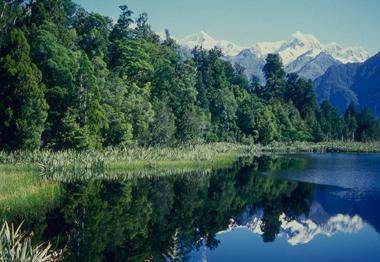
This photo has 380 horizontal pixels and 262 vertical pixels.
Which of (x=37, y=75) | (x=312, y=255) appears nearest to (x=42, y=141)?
(x=37, y=75)

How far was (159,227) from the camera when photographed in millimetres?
20688

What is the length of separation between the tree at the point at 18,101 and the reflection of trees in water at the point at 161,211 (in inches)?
386

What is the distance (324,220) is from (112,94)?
32147 mm

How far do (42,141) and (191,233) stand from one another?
28.3 m

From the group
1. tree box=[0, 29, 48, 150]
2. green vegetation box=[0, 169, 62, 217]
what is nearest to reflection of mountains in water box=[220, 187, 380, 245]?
green vegetation box=[0, 169, 62, 217]

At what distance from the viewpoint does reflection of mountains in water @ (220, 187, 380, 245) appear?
21.6m

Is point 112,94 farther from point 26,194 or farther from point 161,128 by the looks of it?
point 26,194

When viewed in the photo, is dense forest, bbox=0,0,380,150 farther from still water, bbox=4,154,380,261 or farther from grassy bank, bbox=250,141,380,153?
still water, bbox=4,154,380,261

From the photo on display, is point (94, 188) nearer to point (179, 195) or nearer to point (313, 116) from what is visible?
point (179, 195)

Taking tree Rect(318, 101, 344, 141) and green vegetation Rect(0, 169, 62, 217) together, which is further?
tree Rect(318, 101, 344, 141)

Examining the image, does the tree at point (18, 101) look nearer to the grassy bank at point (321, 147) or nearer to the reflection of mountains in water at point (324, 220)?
the reflection of mountains in water at point (324, 220)

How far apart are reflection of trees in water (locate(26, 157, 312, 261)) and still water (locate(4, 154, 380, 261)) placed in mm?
42

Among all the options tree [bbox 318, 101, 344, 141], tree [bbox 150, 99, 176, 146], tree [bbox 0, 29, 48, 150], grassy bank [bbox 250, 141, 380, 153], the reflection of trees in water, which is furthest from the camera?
tree [bbox 318, 101, 344, 141]

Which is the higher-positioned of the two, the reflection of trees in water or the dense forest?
the dense forest
